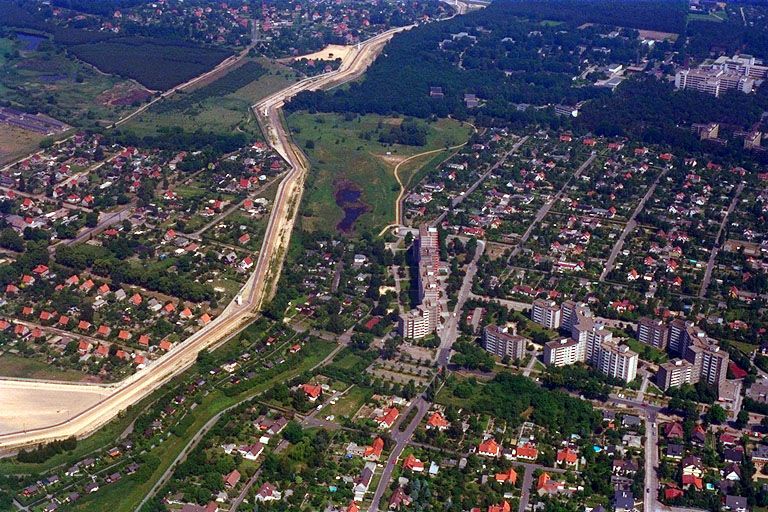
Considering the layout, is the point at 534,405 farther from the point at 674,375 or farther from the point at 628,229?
the point at 628,229

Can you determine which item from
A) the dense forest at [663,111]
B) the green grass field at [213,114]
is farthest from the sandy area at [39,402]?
the dense forest at [663,111]

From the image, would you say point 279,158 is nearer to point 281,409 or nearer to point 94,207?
point 94,207

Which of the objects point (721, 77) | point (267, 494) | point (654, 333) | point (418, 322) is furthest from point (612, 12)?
point (267, 494)

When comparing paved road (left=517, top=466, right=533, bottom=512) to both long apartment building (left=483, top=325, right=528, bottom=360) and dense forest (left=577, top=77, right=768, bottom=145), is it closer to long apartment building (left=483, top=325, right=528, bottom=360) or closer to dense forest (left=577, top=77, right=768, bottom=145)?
long apartment building (left=483, top=325, right=528, bottom=360)

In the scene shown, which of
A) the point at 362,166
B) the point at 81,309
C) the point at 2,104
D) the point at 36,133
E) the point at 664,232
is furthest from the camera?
the point at 2,104

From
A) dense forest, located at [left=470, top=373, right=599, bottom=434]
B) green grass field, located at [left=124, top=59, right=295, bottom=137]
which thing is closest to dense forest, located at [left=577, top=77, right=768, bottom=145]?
green grass field, located at [left=124, top=59, right=295, bottom=137]

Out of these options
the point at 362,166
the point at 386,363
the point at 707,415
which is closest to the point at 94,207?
the point at 362,166
